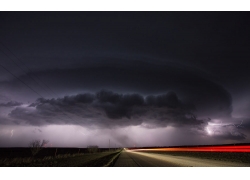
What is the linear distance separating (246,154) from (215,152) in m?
10.2

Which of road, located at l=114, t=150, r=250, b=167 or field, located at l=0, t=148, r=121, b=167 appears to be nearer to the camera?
road, located at l=114, t=150, r=250, b=167

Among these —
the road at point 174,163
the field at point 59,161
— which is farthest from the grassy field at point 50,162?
the road at point 174,163

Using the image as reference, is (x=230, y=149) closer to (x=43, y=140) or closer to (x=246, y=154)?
(x=246, y=154)

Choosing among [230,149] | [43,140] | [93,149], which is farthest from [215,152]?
[93,149]

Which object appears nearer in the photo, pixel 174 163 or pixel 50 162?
pixel 174 163

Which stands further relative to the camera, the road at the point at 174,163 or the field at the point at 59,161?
the field at the point at 59,161

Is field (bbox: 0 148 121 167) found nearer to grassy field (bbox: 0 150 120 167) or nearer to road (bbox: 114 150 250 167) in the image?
grassy field (bbox: 0 150 120 167)

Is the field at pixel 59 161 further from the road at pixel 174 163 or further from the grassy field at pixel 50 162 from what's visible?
the road at pixel 174 163

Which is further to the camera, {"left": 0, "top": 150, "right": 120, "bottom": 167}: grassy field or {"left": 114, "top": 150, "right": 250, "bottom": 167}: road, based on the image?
{"left": 0, "top": 150, "right": 120, "bottom": 167}: grassy field

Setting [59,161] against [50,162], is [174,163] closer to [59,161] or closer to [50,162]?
[50,162]

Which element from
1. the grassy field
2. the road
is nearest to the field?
the grassy field

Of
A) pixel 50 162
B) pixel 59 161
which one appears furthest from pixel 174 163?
pixel 59 161

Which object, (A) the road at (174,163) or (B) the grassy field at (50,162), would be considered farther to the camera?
(B) the grassy field at (50,162)

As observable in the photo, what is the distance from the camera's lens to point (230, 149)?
31.8m
